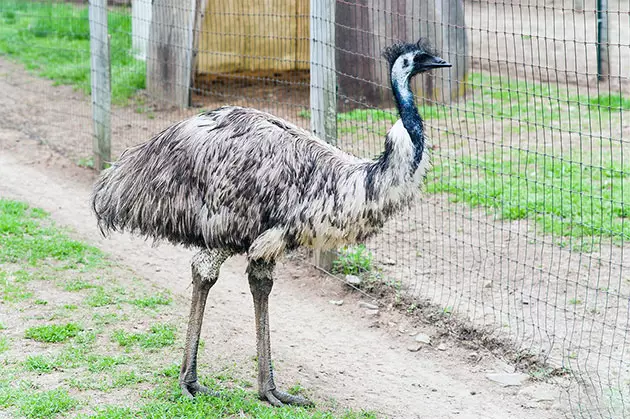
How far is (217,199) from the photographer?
4.66m

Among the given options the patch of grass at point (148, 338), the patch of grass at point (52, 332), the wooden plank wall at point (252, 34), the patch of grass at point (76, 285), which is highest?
the wooden plank wall at point (252, 34)

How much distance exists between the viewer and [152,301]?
6.05m

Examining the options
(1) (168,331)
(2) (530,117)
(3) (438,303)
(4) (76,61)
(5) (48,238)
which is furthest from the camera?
(4) (76,61)

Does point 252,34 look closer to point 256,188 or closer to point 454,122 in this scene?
point 454,122

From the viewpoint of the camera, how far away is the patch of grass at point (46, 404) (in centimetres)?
453

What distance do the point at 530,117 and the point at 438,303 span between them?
3.93m

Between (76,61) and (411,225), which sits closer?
(411,225)

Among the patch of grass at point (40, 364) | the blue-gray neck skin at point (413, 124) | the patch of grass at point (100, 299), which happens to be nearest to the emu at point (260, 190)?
the blue-gray neck skin at point (413, 124)

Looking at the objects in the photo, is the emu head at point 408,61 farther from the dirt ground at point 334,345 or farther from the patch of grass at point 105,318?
the patch of grass at point 105,318

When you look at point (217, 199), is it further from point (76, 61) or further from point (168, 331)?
point (76, 61)

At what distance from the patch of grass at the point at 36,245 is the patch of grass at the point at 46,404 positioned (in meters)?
1.95

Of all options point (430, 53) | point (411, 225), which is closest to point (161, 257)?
point (411, 225)

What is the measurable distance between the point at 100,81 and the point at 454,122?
11.5 ft

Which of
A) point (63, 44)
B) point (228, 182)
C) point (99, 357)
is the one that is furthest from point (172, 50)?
point (228, 182)
